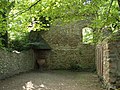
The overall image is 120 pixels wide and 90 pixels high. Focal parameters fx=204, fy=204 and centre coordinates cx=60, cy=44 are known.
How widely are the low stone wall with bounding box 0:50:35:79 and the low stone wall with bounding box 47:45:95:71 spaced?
6.22 feet

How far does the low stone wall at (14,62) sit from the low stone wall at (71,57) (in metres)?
1.90

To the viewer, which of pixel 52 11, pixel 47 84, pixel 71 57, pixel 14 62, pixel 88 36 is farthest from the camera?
pixel 71 57

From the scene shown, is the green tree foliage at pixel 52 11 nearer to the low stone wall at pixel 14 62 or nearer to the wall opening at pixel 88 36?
the wall opening at pixel 88 36

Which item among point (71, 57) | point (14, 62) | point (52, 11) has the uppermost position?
point (52, 11)

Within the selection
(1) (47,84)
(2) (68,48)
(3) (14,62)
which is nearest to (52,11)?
(1) (47,84)

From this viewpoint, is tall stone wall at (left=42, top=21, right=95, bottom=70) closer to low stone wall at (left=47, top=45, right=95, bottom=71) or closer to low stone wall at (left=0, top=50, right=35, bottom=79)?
low stone wall at (left=47, top=45, right=95, bottom=71)

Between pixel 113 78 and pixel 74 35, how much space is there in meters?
10.4

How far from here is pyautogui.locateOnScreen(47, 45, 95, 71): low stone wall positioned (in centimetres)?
1633

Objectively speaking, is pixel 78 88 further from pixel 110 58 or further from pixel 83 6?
pixel 83 6

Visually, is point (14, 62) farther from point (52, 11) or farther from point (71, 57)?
point (71, 57)

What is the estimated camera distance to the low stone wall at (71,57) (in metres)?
16.3

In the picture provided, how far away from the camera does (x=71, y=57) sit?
16453 mm

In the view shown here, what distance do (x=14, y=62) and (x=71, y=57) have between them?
595 cm

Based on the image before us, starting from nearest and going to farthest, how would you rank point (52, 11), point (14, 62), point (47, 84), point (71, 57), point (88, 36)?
point (52, 11), point (47, 84), point (14, 62), point (88, 36), point (71, 57)
